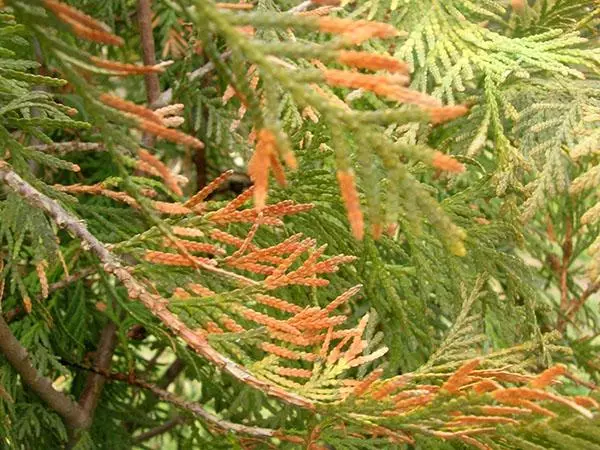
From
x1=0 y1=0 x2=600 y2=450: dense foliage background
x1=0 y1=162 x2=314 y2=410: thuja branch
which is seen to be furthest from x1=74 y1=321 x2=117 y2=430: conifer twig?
x1=0 y1=162 x2=314 y2=410: thuja branch

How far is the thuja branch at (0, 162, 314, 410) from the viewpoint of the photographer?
1.67 metres

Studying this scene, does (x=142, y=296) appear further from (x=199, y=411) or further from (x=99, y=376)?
(x=99, y=376)

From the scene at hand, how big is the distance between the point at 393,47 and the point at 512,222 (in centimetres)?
84

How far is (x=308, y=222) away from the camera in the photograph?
92.1 inches

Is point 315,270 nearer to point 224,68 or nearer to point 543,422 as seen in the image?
point 543,422

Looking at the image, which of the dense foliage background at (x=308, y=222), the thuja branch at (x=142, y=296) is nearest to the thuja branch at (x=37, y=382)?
the dense foliage background at (x=308, y=222)

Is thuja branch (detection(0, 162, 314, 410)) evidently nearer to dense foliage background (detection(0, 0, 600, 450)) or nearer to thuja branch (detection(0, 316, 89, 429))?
dense foliage background (detection(0, 0, 600, 450))

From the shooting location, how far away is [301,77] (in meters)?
1.14

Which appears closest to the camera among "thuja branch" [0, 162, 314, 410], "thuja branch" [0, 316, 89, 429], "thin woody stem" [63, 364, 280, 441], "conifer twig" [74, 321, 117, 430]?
"thuja branch" [0, 162, 314, 410]

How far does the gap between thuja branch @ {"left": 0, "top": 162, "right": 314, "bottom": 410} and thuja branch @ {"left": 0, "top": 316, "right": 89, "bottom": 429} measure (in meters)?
0.56

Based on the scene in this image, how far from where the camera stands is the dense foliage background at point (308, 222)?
3.77ft

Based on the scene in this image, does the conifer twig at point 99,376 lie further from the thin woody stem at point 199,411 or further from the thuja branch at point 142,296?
the thuja branch at point 142,296

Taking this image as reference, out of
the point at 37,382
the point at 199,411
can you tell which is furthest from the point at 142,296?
the point at 37,382

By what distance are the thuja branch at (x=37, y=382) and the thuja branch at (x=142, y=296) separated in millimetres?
559
